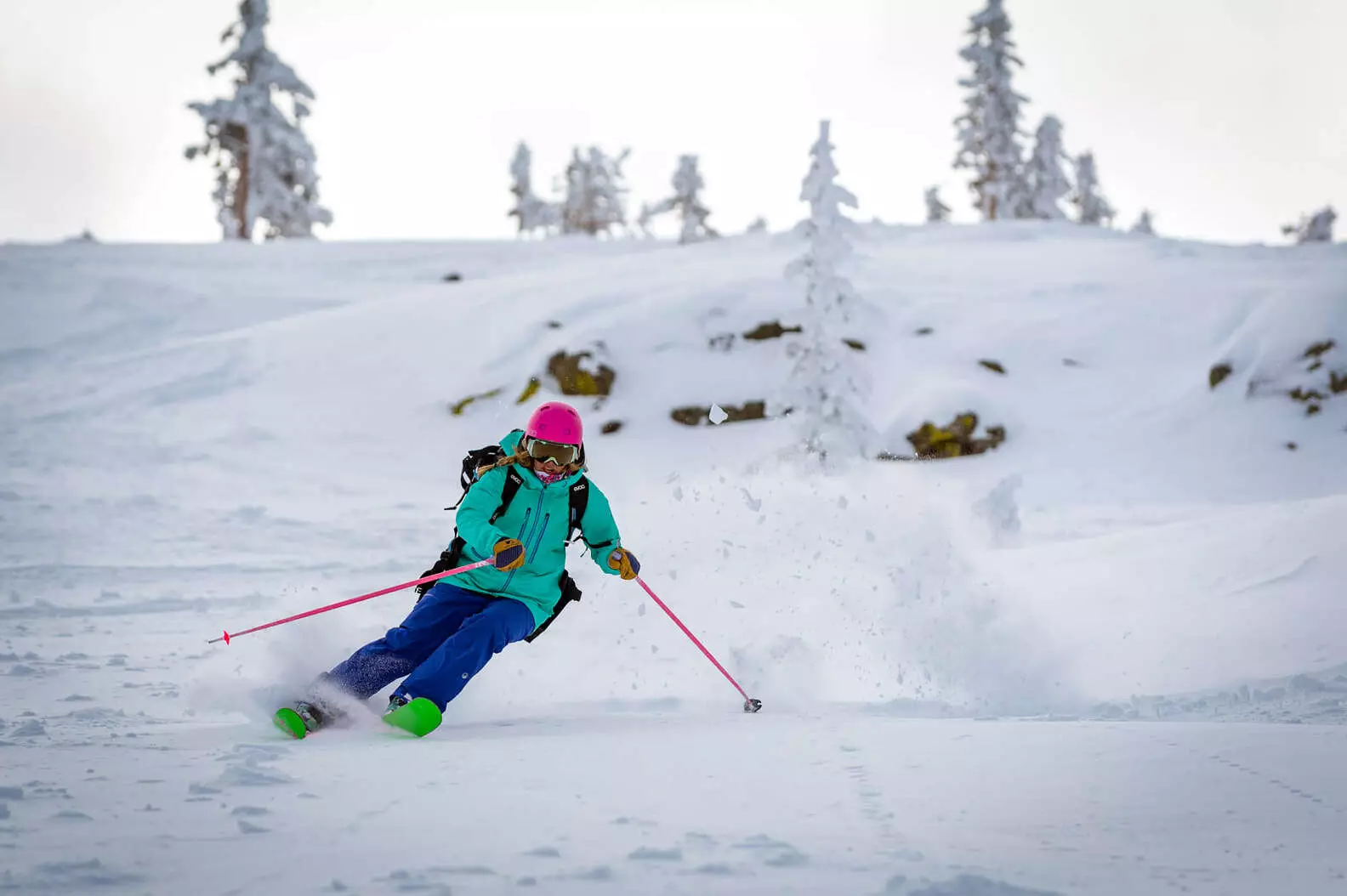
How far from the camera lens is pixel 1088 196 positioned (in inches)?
2200

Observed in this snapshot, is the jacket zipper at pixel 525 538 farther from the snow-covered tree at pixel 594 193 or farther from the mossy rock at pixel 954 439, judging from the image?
the snow-covered tree at pixel 594 193

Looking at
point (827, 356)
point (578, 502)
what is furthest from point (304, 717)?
point (827, 356)

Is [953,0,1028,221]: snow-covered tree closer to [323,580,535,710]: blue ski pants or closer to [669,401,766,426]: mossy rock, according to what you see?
[669,401,766,426]: mossy rock

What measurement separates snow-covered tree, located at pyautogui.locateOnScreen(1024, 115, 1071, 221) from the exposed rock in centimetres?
2973

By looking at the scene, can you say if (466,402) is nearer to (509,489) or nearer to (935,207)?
(509,489)

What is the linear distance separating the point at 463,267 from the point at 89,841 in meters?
33.6

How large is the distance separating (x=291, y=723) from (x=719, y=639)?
3128 millimetres

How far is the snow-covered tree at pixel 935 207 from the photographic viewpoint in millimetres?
54659

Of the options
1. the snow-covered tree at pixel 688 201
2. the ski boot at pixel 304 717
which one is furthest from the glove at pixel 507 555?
the snow-covered tree at pixel 688 201

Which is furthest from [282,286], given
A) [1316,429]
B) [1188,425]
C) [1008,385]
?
[1316,429]

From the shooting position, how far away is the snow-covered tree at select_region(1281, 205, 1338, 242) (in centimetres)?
4728

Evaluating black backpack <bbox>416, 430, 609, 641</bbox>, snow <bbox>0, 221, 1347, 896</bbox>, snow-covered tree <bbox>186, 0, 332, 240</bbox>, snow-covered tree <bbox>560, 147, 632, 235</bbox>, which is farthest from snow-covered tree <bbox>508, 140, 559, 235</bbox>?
black backpack <bbox>416, 430, 609, 641</bbox>

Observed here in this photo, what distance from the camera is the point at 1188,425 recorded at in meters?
18.2

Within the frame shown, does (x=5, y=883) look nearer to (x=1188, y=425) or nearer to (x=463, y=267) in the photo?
(x=1188, y=425)
